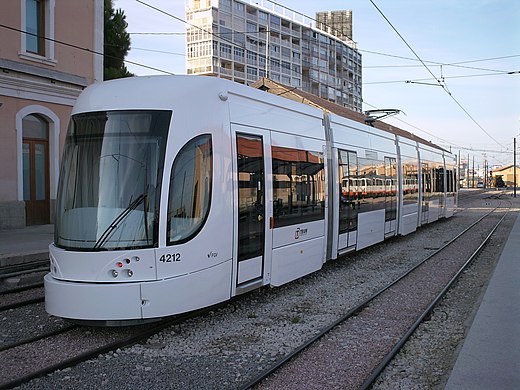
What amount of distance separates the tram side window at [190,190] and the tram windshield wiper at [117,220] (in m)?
0.35

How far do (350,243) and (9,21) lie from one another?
12809mm

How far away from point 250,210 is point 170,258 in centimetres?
173

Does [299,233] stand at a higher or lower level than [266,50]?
lower

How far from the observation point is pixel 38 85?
17984mm

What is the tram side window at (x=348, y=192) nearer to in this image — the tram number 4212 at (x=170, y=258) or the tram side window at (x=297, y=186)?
the tram side window at (x=297, y=186)

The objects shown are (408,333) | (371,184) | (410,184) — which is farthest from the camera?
(410,184)

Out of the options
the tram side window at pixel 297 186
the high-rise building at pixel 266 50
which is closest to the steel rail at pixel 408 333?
the tram side window at pixel 297 186

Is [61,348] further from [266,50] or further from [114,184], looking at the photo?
[266,50]

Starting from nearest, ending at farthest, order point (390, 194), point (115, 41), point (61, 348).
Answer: point (61, 348) → point (390, 194) → point (115, 41)

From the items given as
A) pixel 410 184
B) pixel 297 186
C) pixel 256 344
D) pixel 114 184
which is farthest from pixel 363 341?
pixel 410 184

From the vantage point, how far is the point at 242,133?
25.1 feet

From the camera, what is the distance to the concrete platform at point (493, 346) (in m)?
5.04

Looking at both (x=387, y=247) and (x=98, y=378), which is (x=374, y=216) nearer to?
(x=387, y=247)

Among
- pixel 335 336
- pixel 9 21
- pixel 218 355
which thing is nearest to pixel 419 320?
pixel 335 336
